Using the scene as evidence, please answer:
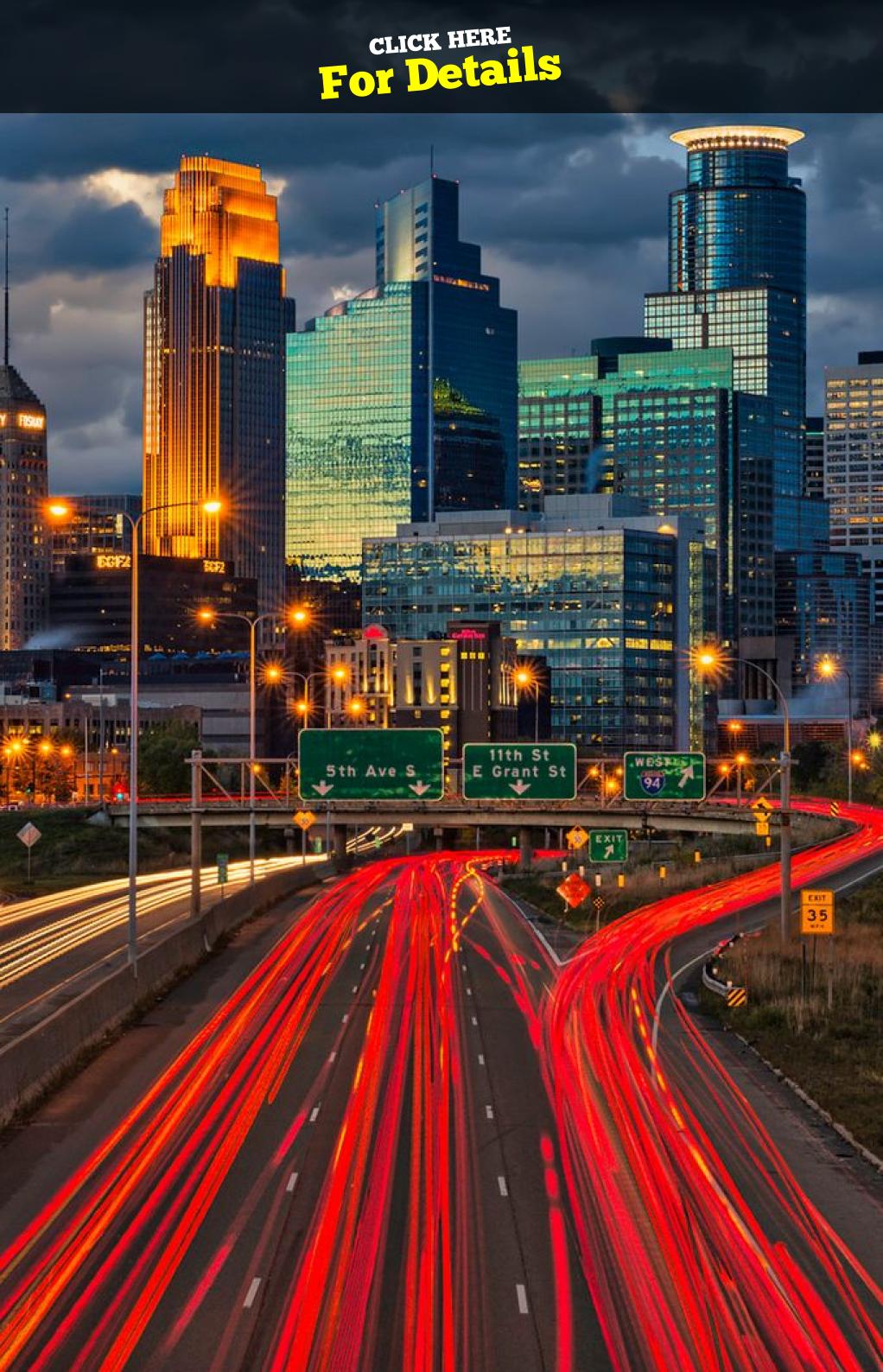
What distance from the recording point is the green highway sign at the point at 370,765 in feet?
238

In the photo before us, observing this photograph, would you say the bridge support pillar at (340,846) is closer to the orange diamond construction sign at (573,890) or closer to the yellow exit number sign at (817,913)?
the orange diamond construction sign at (573,890)

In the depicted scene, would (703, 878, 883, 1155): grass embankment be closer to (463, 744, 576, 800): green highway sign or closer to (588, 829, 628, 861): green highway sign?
(463, 744, 576, 800): green highway sign

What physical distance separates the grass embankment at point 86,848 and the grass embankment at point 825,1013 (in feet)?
197

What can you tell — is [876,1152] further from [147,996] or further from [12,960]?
[12,960]

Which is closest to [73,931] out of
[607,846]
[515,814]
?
[607,846]

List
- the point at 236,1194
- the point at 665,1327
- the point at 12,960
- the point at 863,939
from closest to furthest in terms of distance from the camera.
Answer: the point at 665,1327
the point at 236,1194
the point at 12,960
the point at 863,939

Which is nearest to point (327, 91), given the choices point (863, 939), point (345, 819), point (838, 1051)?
point (838, 1051)

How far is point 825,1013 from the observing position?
57344mm

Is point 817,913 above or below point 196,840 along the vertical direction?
below

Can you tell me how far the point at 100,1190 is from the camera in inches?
1353

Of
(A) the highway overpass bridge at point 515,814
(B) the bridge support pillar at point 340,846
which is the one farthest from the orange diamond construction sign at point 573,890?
(B) the bridge support pillar at point 340,846

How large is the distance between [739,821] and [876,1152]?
247 ft

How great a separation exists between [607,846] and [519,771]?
80.0 feet

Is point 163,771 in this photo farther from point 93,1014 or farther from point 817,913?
point 93,1014
